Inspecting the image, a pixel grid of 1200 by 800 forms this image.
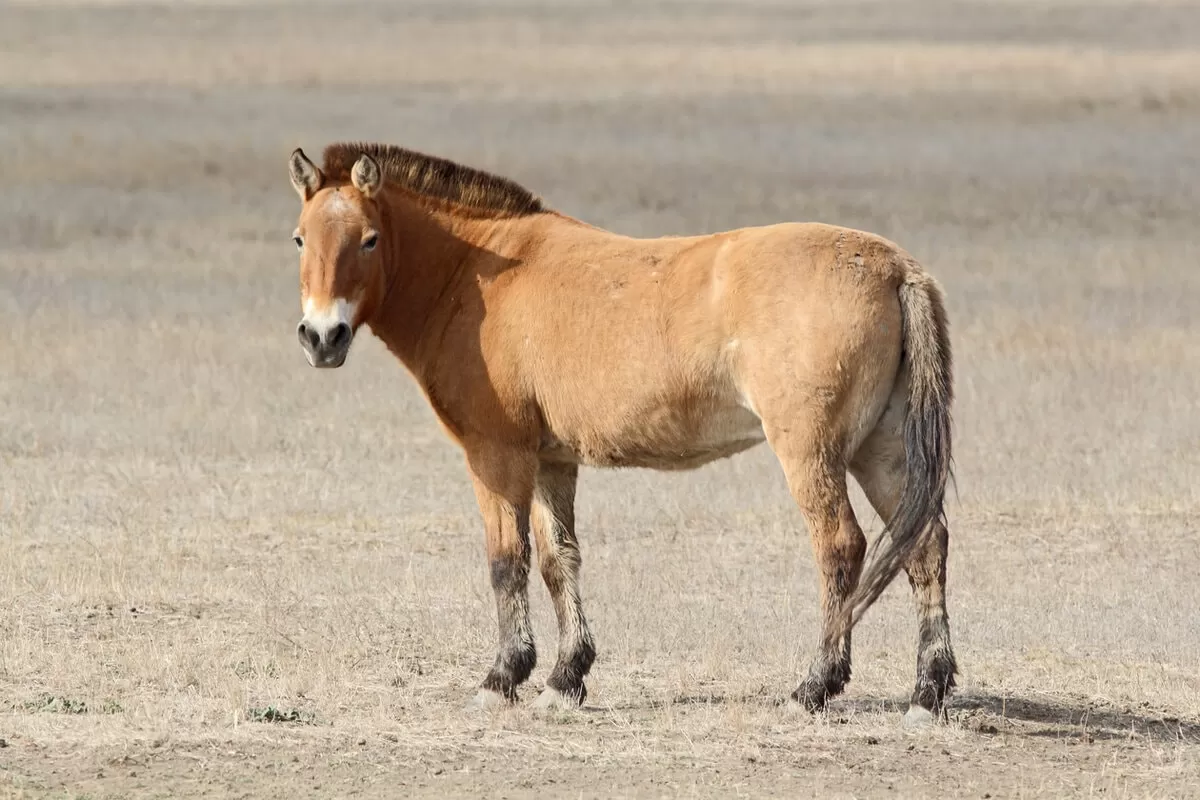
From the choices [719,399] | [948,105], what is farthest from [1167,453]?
[948,105]

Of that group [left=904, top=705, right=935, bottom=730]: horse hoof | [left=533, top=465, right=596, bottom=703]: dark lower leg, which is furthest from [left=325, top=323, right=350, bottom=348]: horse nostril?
[left=904, top=705, right=935, bottom=730]: horse hoof

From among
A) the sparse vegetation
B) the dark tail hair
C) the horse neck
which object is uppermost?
the horse neck

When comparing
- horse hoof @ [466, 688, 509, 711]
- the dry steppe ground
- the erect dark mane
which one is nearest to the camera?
the dry steppe ground

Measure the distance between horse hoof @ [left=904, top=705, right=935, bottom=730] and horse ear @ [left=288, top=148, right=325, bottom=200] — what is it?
3.40 meters

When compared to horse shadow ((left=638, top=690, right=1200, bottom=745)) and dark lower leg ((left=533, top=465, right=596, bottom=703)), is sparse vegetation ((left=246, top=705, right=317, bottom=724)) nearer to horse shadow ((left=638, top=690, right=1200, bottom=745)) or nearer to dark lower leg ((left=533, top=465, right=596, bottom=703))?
dark lower leg ((left=533, top=465, right=596, bottom=703))

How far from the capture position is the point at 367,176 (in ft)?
27.3

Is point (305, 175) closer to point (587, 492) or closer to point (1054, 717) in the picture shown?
point (1054, 717)

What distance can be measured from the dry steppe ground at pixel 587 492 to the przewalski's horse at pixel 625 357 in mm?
613

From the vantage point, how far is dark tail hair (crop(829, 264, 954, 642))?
24.9 feet

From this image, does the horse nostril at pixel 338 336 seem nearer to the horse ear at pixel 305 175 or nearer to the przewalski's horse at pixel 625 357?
the przewalski's horse at pixel 625 357

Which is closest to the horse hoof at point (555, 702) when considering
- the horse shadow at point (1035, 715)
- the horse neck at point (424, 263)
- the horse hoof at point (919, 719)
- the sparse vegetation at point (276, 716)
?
the horse shadow at point (1035, 715)

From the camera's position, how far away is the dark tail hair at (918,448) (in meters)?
7.58

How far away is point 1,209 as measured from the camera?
23.9 metres

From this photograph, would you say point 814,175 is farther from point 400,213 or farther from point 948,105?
point 400,213
